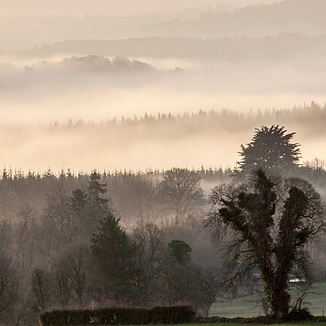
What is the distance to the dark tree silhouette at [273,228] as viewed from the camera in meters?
77.2

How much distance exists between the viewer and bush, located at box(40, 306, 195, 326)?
255 feet

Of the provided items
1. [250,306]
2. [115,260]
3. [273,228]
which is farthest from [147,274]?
[273,228]

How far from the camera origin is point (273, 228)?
77.9 metres

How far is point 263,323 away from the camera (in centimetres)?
7244

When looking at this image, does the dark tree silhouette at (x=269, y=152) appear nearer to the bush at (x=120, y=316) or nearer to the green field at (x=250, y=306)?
the green field at (x=250, y=306)

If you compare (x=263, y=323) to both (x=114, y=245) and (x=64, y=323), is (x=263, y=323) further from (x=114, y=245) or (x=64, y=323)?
(x=114, y=245)

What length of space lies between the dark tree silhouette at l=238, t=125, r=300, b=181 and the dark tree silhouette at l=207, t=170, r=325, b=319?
340 feet

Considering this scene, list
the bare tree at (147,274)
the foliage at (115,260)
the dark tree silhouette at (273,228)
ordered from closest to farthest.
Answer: the dark tree silhouette at (273,228)
the foliage at (115,260)
the bare tree at (147,274)

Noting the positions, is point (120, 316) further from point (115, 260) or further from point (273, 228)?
point (115, 260)

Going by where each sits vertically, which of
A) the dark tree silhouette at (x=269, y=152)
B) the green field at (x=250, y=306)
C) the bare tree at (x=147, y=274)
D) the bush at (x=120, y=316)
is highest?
the dark tree silhouette at (x=269, y=152)

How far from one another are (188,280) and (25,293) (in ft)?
88.3

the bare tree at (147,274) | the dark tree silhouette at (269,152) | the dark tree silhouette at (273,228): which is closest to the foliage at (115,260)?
the bare tree at (147,274)

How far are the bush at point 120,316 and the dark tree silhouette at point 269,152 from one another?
105 meters

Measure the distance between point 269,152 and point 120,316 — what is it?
10794cm
